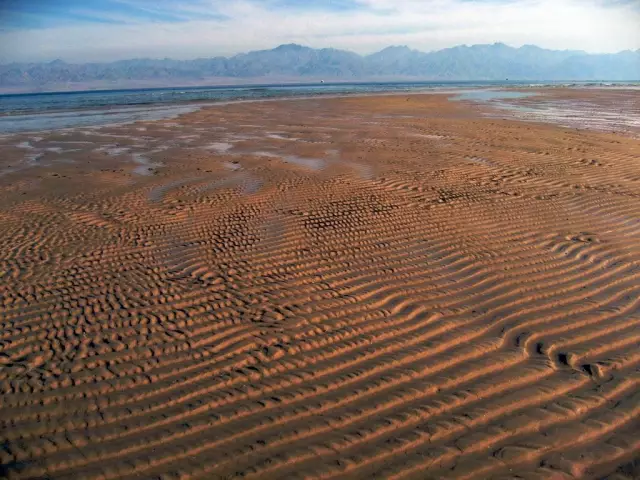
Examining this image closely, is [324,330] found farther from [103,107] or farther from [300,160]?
[103,107]

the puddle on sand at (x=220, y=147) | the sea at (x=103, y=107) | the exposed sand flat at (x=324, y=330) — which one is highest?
the sea at (x=103, y=107)

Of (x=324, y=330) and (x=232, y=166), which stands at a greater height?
(x=232, y=166)

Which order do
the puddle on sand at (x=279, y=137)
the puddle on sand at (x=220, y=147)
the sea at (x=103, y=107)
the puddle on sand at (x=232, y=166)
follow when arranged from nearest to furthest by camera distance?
the puddle on sand at (x=232, y=166), the puddle on sand at (x=220, y=147), the puddle on sand at (x=279, y=137), the sea at (x=103, y=107)

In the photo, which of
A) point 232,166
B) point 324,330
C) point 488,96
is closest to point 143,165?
point 232,166

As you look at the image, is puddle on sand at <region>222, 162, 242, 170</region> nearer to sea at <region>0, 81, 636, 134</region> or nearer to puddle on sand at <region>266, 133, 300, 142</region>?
puddle on sand at <region>266, 133, 300, 142</region>

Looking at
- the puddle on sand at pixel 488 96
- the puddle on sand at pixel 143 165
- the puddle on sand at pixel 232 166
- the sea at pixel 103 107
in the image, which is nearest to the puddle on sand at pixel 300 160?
the puddle on sand at pixel 232 166

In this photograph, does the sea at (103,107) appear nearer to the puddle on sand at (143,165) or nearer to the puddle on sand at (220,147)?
the puddle on sand at (220,147)

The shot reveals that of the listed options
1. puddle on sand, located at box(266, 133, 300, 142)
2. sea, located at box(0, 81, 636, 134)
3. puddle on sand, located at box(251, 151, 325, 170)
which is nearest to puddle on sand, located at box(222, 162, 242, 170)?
puddle on sand, located at box(251, 151, 325, 170)

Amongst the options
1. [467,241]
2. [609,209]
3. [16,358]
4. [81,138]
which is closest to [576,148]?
[609,209]
